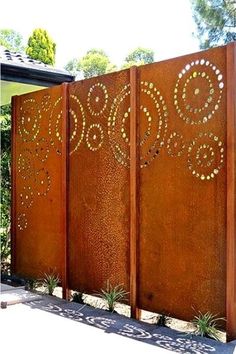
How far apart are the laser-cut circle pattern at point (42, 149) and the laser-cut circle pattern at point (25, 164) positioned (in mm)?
196

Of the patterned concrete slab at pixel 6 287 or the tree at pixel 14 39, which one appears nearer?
the patterned concrete slab at pixel 6 287

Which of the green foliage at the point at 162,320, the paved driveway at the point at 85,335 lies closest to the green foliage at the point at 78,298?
the paved driveway at the point at 85,335

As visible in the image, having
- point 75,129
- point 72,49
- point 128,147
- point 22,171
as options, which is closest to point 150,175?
point 128,147

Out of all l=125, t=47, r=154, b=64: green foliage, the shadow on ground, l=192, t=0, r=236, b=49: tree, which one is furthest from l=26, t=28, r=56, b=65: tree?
l=125, t=47, r=154, b=64: green foliage

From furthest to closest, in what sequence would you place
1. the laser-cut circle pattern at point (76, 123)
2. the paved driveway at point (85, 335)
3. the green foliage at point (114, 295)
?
the laser-cut circle pattern at point (76, 123)
the green foliage at point (114, 295)
the paved driveway at point (85, 335)

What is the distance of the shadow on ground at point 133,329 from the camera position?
12.0 ft

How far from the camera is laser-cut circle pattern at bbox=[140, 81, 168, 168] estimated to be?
14.5ft

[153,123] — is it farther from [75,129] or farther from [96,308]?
[96,308]

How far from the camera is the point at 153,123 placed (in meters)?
4.48

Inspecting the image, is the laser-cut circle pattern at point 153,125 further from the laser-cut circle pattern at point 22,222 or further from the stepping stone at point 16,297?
the laser-cut circle pattern at point 22,222

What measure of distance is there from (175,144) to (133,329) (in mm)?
1709

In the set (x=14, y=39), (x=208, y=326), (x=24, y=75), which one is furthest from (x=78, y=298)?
(x=14, y=39)

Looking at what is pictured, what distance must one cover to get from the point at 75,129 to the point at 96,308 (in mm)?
2022

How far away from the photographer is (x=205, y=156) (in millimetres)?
4059
